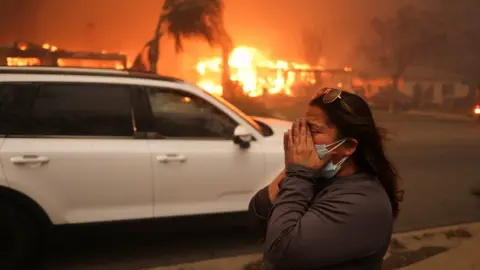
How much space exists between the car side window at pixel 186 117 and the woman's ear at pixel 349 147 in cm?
311

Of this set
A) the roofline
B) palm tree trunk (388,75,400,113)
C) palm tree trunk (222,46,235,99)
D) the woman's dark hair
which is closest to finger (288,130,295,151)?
the woman's dark hair

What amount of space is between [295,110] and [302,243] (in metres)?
24.3

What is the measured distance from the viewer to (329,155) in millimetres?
1497

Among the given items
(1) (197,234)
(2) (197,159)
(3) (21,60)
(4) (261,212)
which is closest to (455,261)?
(2) (197,159)

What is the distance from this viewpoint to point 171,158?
4.38 m

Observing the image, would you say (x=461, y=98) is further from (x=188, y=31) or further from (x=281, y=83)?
(x=188, y=31)

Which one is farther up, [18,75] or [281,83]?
[18,75]

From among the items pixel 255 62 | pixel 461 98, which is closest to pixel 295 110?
pixel 255 62

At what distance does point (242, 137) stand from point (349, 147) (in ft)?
9.93

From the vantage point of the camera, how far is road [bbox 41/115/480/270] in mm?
4469

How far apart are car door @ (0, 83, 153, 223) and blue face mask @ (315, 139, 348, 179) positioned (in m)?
2.96

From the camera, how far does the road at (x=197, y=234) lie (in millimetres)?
4469

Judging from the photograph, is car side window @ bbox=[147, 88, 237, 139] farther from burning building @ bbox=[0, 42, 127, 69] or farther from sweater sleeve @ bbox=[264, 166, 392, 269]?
burning building @ bbox=[0, 42, 127, 69]

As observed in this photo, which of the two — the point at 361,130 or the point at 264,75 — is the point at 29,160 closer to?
the point at 361,130
